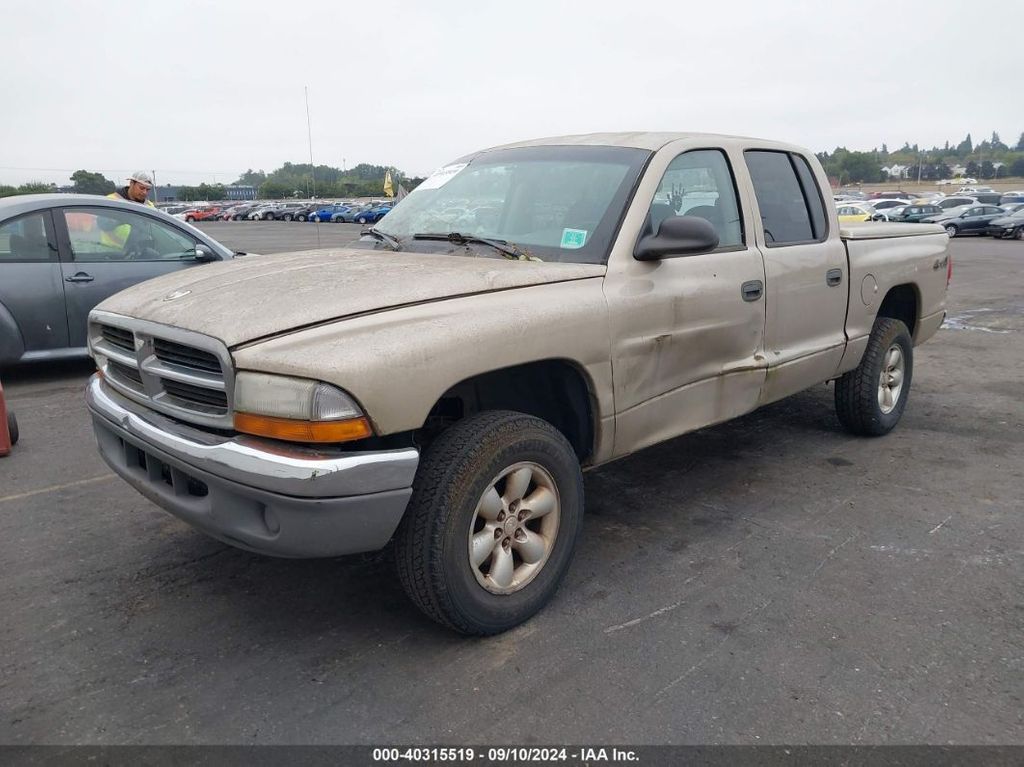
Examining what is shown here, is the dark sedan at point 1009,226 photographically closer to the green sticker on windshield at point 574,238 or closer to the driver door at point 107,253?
the driver door at point 107,253

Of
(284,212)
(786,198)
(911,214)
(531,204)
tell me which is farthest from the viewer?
(284,212)

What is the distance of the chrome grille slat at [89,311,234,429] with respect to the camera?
2635 mm

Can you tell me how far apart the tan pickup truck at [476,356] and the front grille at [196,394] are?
1 centimetres

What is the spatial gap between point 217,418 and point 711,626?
192 cm

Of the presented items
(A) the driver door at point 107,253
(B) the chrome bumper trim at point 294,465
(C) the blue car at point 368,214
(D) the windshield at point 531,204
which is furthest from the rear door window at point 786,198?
(C) the blue car at point 368,214

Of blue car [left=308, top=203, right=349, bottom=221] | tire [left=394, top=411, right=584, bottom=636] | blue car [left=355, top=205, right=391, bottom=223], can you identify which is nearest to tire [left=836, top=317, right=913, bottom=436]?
tire [left=394, top=411, right=584, bottom=636]

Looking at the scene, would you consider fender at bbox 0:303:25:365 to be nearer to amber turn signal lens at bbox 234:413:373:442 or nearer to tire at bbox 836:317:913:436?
amber turn signal lens at bbox 234:413:373:442

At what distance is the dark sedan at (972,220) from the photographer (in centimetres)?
3069

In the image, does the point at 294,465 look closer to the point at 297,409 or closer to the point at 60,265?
the point at 297,409

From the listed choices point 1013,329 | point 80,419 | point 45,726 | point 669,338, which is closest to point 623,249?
point 669,338

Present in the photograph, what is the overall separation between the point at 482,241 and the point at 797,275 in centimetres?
178

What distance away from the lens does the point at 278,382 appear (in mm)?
2490

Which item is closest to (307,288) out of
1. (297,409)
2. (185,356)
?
(185,356)

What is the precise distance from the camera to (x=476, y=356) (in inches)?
109
